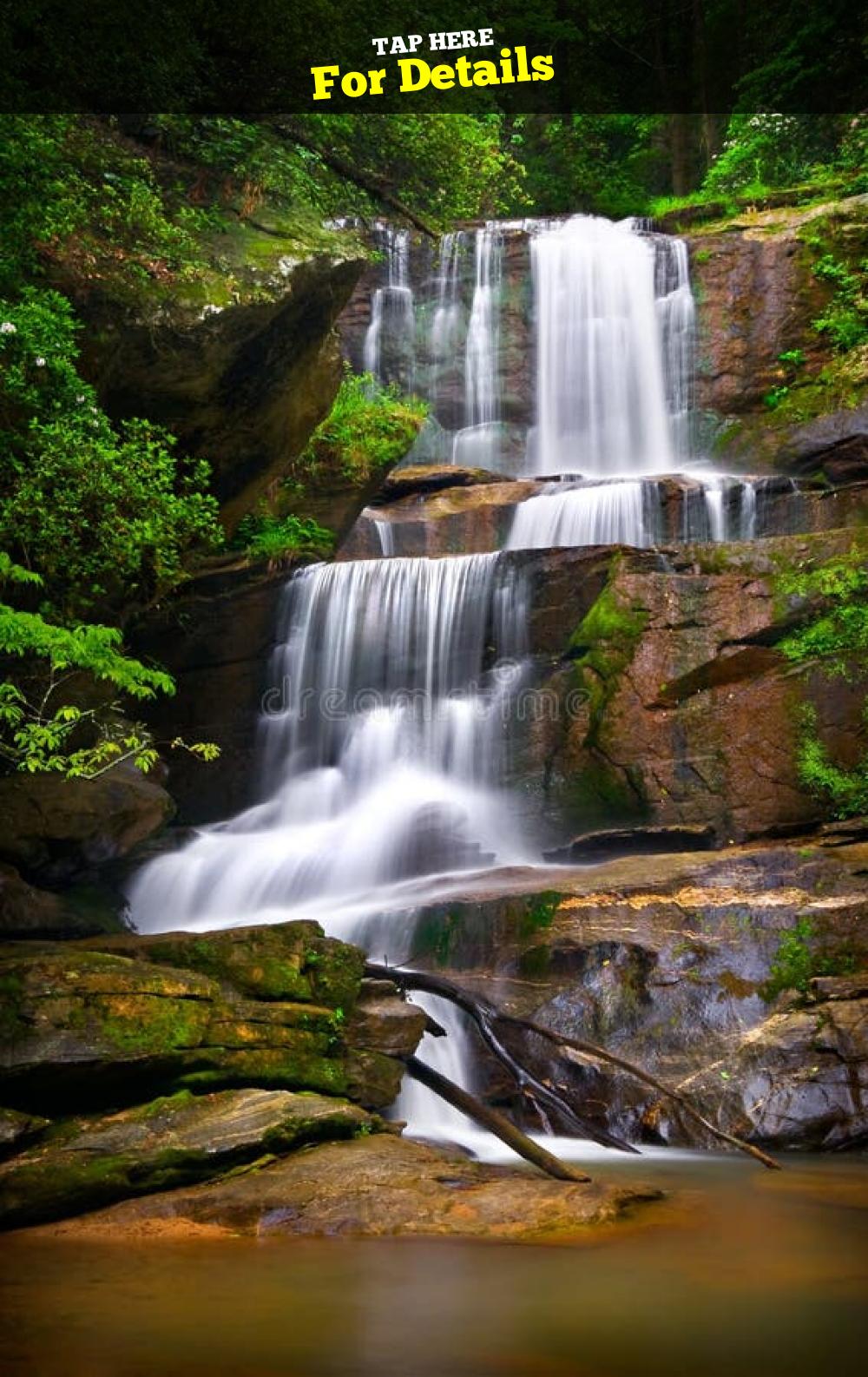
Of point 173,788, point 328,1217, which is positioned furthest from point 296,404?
point 328,1217

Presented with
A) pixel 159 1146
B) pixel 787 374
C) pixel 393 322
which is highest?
pixel 393 322

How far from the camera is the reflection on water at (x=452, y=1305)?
4.21 metres

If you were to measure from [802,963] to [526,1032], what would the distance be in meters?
2.22

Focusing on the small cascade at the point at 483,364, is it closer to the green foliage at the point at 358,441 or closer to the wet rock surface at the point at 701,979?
the green foliage at the point at 358,441

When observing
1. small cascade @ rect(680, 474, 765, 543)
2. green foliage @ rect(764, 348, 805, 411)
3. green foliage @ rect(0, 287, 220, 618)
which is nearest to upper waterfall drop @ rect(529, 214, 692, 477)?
green foliage @ rect(764, 348, 805, 411)

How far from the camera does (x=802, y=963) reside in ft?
30.3

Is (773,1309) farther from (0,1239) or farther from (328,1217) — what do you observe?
(0,1239)

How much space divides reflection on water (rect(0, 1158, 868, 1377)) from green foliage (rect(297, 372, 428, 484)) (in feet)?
39.1

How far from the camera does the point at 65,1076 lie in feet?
21.7

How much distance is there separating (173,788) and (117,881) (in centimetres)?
282

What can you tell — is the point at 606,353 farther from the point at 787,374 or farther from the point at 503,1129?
the point at 503,1129

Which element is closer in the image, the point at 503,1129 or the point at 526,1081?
the point at 503,1129

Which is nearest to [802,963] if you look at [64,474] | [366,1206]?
[366,1206]

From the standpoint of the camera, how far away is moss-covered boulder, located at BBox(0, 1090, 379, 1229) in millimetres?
6035
